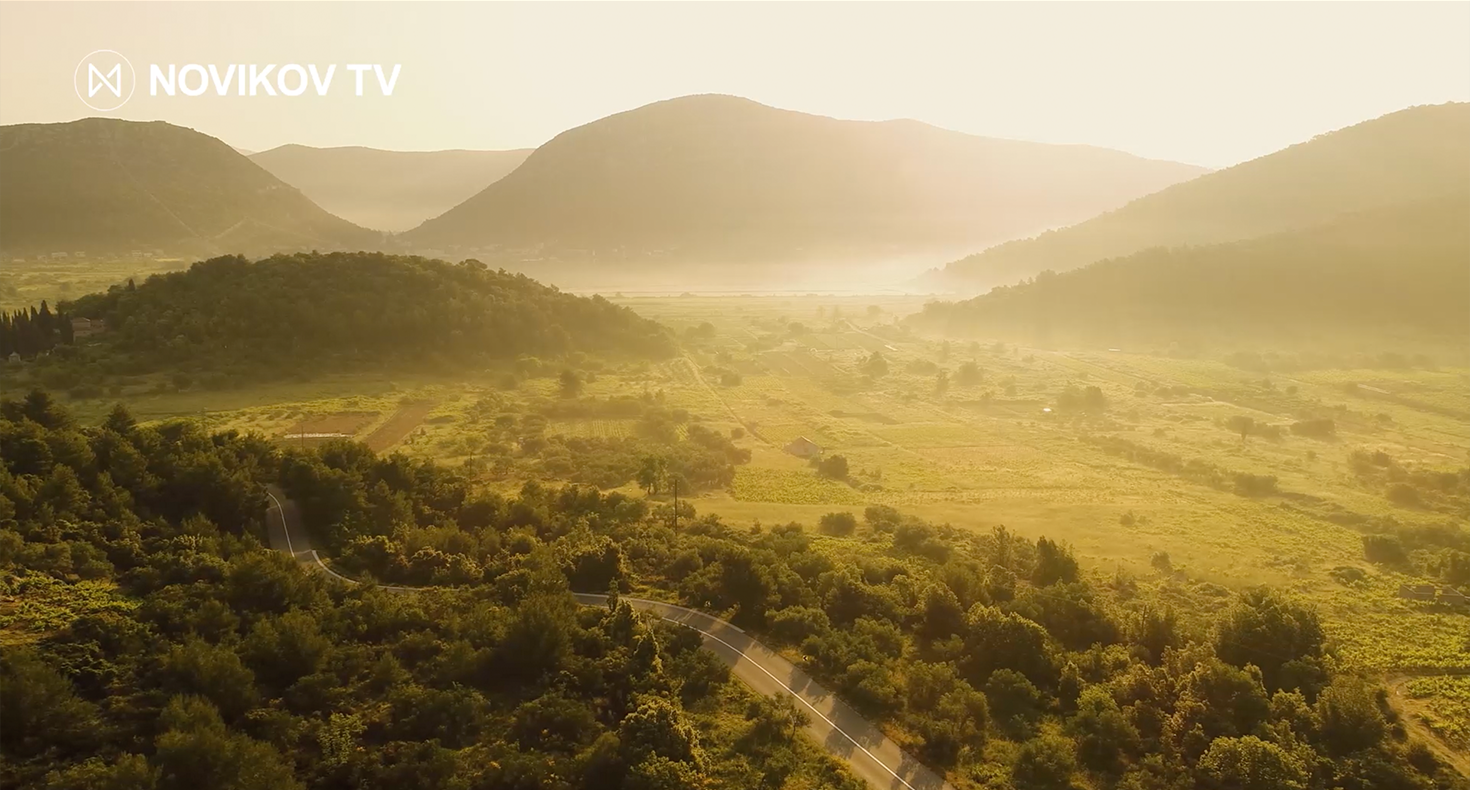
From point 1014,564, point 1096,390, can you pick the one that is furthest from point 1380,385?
point 1014,564

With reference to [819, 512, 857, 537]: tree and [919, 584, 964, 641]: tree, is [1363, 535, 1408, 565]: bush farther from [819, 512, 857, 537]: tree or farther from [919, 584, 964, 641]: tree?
[819, 512, 857, 537]: tree

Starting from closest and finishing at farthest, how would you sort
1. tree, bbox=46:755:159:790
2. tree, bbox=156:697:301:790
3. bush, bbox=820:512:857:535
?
1. tree, bbox=46:755:159:790
2. tree, bbox=156:697:301:790
3. bush, bbox=820:512:857:535

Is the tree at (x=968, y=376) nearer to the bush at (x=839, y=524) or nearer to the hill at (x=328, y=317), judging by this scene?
the hill at (x=328, y=317)

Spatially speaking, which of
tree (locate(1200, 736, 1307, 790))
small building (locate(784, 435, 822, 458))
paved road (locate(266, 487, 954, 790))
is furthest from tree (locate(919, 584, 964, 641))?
small building (locate(784, 435, 822, 458))

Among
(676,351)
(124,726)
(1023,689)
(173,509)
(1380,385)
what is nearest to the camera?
(124,726)

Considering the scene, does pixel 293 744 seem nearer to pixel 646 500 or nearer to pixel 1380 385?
pixel 646 500

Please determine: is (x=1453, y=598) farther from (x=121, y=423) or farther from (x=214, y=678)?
(x=121, y=423)

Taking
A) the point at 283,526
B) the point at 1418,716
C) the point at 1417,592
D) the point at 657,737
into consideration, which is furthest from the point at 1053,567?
the point at 283,526
